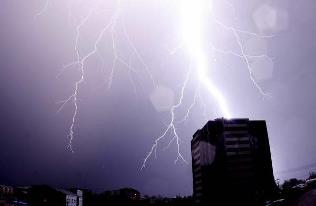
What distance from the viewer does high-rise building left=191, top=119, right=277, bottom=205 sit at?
11444cm

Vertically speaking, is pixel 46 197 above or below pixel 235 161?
below

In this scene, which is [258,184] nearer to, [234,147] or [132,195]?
[234,147]

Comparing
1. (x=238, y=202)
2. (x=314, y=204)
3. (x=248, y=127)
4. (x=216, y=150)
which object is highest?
(x=248, y=127)

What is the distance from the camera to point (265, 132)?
12606cm

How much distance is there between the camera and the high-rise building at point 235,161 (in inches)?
4505

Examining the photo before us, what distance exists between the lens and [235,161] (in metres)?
122

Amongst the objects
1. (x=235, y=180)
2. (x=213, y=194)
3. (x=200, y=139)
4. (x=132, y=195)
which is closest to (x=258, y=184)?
(x=235, y=180)

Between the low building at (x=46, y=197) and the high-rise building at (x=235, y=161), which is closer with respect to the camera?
the low building at (x=46, y=197)

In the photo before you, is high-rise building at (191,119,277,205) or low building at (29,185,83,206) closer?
low building at (29,185,83,206)

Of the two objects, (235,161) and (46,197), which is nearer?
(46,197)

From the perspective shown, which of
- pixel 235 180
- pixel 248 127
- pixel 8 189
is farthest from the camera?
pixel 248 127

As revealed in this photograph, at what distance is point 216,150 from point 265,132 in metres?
21.2

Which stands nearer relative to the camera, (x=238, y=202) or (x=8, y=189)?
(x=8, y=189)

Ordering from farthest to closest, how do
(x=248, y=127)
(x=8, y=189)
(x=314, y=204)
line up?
(x=248, y=127)
(x=8, y=189)
(x=314, y=204)
